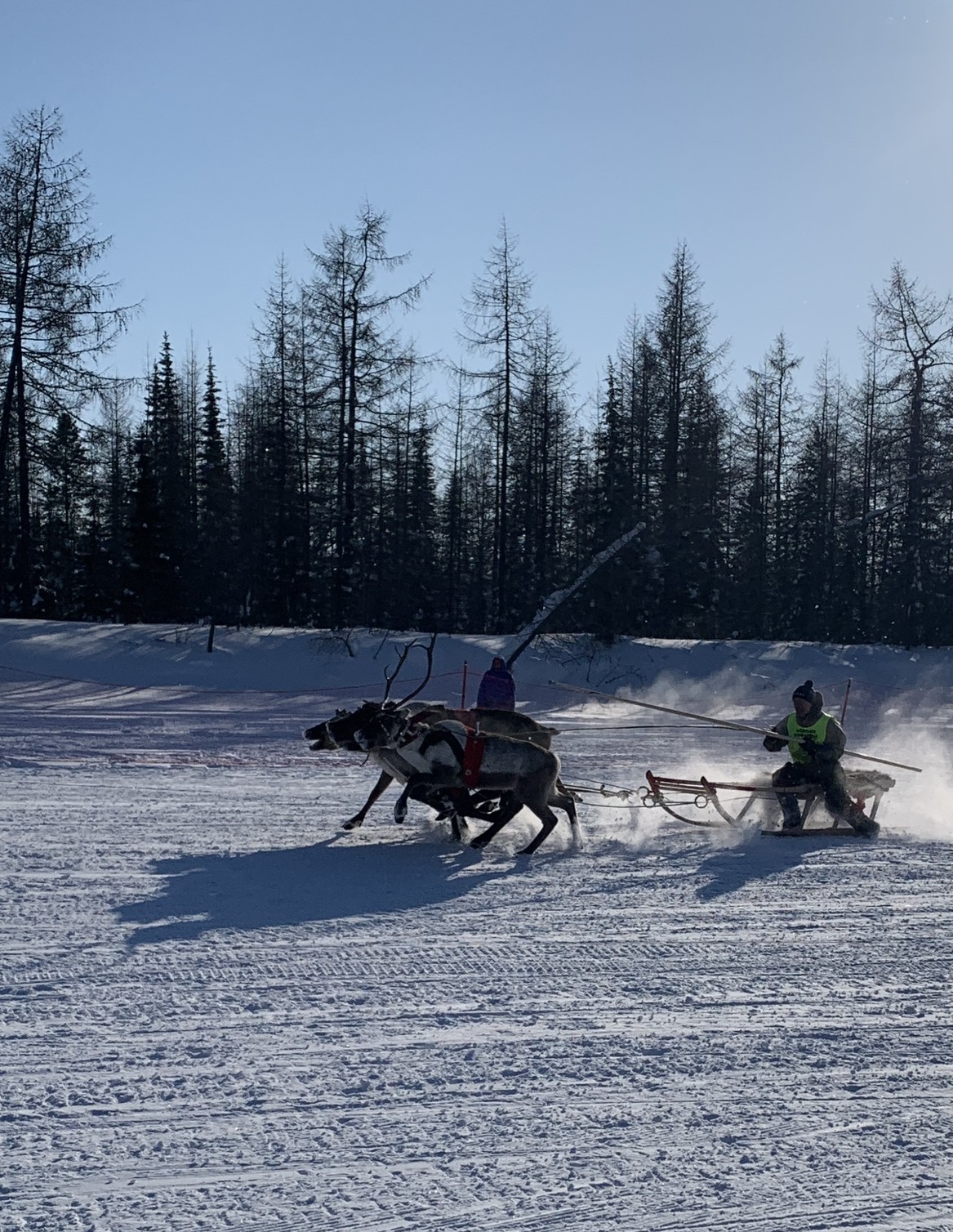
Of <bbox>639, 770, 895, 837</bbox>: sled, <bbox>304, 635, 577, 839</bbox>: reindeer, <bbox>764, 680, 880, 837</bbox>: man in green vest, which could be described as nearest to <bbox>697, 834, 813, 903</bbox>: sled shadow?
<bbox>639, 770, 895, 837</bbox>: sled

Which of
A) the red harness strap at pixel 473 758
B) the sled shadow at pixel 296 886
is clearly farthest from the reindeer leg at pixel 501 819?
the red harness strap at pixel 473 758

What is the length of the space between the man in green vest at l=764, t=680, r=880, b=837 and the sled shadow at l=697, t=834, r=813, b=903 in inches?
13.9

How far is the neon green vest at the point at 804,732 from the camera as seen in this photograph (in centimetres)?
989

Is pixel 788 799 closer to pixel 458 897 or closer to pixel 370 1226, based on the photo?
pixel 458 897

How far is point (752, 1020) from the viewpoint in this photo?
5.24 metres

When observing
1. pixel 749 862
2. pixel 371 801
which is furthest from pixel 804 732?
pixel 371 801

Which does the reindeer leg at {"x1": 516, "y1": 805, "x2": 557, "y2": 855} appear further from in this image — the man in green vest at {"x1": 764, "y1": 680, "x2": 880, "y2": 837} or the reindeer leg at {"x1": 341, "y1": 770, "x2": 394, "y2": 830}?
the man in green vest at {"x1": 764, "y1": 680, "x2": 880, "y2": 837}

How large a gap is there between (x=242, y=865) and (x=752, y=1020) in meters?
4.16

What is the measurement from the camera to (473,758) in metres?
8.98

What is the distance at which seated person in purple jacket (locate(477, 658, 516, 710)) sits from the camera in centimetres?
1126

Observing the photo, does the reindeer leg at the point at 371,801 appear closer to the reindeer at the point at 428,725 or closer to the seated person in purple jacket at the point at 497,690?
the reindeer at the point at 428,725

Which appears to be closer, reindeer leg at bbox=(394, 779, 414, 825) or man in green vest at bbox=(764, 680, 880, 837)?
reindeer leg at bbox=(394, 779, 414, 825)

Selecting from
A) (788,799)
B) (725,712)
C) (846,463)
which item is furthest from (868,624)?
(788,799)

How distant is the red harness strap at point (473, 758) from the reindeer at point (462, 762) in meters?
0.01
